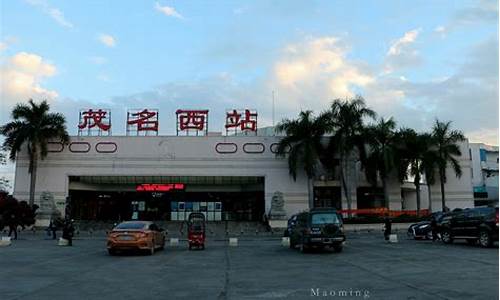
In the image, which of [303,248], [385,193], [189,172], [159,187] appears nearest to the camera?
[303,248]

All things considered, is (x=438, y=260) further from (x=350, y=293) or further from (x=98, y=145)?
(x=98, y=145)

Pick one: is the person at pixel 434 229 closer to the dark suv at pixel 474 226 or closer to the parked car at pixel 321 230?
the dark suv at pixel 474 226

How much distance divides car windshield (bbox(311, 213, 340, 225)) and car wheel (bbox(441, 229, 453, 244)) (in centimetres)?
733

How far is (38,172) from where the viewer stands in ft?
168

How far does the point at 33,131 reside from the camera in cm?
4800

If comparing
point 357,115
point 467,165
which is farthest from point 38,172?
point 467,165

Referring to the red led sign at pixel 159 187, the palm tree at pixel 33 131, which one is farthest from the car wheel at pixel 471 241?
the palm tree at pixel 33 131

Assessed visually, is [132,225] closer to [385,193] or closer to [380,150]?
[380,150]

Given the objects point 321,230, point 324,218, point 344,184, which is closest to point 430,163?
point 344,184

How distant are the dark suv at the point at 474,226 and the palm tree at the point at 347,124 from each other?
21203 mm

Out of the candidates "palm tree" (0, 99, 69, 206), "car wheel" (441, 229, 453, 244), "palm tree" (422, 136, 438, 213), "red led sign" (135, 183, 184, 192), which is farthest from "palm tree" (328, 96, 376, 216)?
"palm tree" (0, 99, 69, 206)

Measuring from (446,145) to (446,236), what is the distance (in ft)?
85.5

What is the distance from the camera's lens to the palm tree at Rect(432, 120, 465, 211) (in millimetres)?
49906

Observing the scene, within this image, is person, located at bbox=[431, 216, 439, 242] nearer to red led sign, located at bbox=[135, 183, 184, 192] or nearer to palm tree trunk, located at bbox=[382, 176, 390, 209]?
palm tree trunk, located at bbox=[382, 176, 390, 209]
